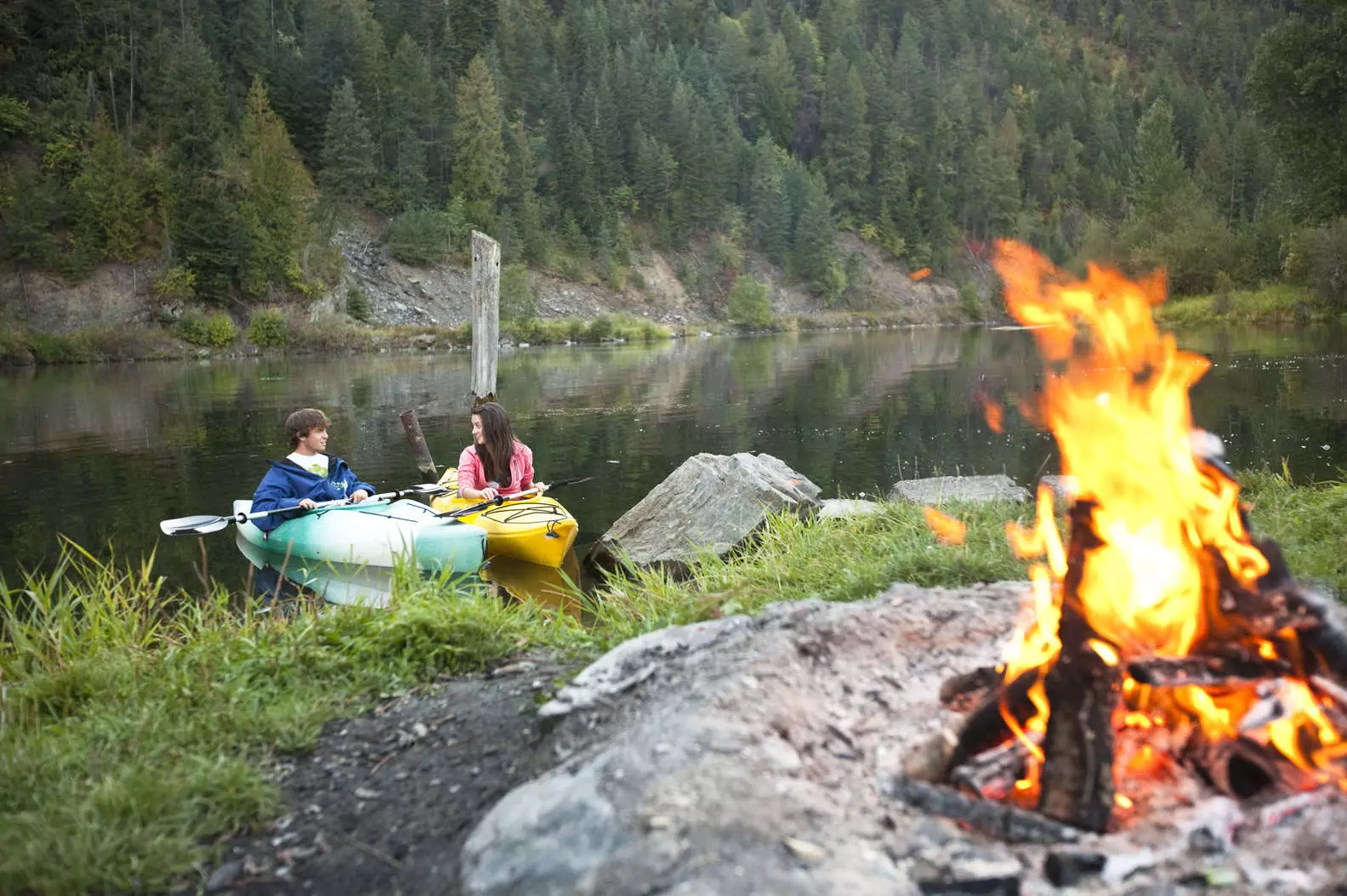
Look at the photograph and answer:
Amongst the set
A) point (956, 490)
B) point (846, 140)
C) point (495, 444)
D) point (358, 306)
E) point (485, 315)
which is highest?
point (846, 140)

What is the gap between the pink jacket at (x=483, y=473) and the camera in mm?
12695

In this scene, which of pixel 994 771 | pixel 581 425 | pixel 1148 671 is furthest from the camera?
pixel 581 425

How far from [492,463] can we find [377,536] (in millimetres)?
1856

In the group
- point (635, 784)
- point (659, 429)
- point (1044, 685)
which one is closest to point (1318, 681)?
point (1044, 685)

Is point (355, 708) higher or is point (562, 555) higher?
point (355, 708)

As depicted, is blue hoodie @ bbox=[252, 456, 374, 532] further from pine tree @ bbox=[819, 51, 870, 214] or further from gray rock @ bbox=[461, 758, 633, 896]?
pine tree @ bbox=[819, 51, 870, 214]

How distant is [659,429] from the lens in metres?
23.0

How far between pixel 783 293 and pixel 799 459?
2899 inches

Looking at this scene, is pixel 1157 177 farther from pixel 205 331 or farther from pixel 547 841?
pixel 547 841

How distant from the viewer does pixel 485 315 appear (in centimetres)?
1878

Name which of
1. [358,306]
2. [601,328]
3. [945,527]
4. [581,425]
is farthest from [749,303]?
[945,527]

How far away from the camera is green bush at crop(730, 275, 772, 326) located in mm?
80062

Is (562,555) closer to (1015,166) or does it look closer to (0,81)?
(0,81)

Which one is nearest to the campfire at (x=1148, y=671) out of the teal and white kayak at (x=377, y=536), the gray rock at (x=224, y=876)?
the gray rock at (x=224, y=876)
